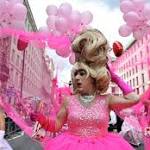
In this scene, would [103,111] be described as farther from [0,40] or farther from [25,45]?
[0,40]

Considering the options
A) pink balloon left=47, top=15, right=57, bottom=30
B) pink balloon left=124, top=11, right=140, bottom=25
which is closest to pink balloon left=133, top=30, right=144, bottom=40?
pink balloon left=124, top=11, right=140, bottom=25

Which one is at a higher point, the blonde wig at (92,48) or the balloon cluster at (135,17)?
the balloon cluster at (135,17)

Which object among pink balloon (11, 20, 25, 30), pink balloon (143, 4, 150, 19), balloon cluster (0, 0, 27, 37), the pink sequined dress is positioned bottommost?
the pink sequined dress

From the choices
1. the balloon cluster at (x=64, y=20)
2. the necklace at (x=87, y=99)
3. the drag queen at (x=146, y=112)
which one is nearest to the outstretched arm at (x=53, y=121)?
the necklace at (x=87, y=99)

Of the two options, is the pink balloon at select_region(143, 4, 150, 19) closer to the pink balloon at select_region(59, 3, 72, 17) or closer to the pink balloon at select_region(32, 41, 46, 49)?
the pink balloon at select_region(59, 3, 72, 17)

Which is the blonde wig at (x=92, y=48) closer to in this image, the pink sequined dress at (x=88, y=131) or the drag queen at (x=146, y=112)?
the pink sequined dress at (x=88, y=131)

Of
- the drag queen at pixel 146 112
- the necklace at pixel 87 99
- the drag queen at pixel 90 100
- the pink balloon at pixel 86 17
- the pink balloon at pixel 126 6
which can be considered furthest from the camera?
the pink balloon at pixel 86 17

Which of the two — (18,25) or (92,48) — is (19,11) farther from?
(92,48)

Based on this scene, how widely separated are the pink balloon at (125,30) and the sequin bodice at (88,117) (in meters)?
2.30

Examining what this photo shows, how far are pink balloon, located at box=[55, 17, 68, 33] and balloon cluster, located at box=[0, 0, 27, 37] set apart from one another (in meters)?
0.90

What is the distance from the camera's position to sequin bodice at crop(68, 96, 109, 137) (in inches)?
134

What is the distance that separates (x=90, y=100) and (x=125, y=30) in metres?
2.39

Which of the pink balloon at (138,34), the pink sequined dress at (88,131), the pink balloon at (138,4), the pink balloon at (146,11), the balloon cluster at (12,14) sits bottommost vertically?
the pink sequined dress at (88,131)

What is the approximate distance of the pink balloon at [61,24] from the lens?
605cm
